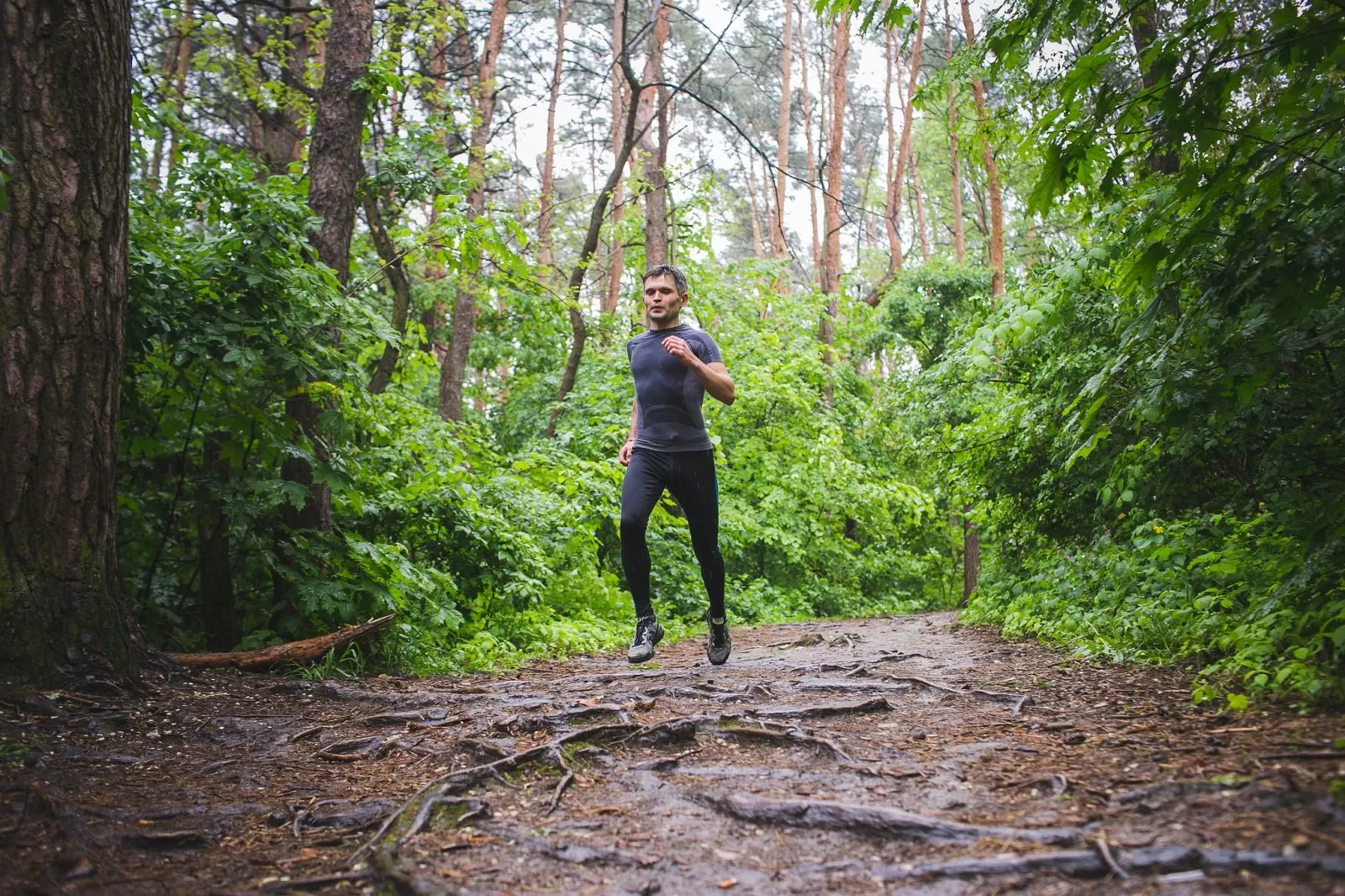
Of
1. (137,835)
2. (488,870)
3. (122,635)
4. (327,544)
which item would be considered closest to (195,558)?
(327,544)

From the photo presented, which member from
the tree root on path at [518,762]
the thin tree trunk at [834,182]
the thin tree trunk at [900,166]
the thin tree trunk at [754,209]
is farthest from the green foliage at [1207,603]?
the thin tree trunk at [754,209]

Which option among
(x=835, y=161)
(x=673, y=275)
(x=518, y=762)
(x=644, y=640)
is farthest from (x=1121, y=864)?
(x=835, y=161)

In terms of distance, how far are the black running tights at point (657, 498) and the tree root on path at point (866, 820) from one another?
8.12 ft

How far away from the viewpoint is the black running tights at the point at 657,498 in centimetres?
503

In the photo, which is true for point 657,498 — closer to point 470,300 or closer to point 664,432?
point 664,432

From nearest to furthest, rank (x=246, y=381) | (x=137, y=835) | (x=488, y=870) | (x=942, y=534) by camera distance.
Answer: (x=488, y=870), (x=137, y=835), (x=246, y=381), (x=942, y=534)

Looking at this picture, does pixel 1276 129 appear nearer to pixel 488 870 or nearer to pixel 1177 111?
pixel 1177 111

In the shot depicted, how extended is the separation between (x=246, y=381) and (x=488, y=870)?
3962 millimetres

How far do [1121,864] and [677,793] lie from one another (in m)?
1.33

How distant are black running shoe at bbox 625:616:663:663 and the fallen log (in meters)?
1.62

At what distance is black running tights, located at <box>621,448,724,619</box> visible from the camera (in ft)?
16.5

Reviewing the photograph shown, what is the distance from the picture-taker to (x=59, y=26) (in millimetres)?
3832

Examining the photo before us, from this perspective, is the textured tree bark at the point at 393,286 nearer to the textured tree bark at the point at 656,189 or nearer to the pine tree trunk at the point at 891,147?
the textured tree bark at the point at 656,189

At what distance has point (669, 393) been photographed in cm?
507
